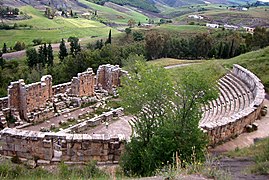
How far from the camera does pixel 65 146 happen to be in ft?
63.9

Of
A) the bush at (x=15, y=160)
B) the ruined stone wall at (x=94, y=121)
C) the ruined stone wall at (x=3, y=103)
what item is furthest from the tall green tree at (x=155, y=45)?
the bush at (x=15, y=160)

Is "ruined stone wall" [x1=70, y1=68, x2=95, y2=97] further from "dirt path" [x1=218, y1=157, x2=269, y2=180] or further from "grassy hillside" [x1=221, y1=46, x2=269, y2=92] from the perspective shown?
"dirt path" [x1=218, y1=157, x2=269, y2=180]

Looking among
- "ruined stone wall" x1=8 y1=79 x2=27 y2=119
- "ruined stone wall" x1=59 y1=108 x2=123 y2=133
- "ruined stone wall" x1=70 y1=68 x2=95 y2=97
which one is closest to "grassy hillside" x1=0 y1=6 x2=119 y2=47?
"ruined stone wall" x1=70 y1=68 x2=95 y2=97

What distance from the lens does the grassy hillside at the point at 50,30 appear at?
404ft

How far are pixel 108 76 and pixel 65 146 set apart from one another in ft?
74.4

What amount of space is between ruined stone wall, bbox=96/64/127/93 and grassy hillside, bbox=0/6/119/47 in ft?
270

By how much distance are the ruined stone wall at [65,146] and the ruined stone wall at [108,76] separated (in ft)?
70.9

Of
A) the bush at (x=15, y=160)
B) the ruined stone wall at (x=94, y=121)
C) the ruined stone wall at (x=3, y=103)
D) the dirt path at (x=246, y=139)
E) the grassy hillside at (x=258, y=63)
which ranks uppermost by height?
the grassy hillside at (x=258, y=63)

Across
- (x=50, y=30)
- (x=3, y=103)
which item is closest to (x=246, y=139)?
(x=3, y=103)

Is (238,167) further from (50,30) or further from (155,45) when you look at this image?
(50,30)

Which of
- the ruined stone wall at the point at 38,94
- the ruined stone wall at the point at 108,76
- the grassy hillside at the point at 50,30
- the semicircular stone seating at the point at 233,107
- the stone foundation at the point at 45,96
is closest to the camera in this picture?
the semicircular stone seating at the point at 233,107

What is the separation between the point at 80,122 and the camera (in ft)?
105

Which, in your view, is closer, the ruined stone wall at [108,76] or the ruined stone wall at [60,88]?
the ruined stone wall at [60,88]

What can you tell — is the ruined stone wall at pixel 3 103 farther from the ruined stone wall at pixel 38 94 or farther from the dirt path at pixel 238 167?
the dirt path at pixel 238 167
